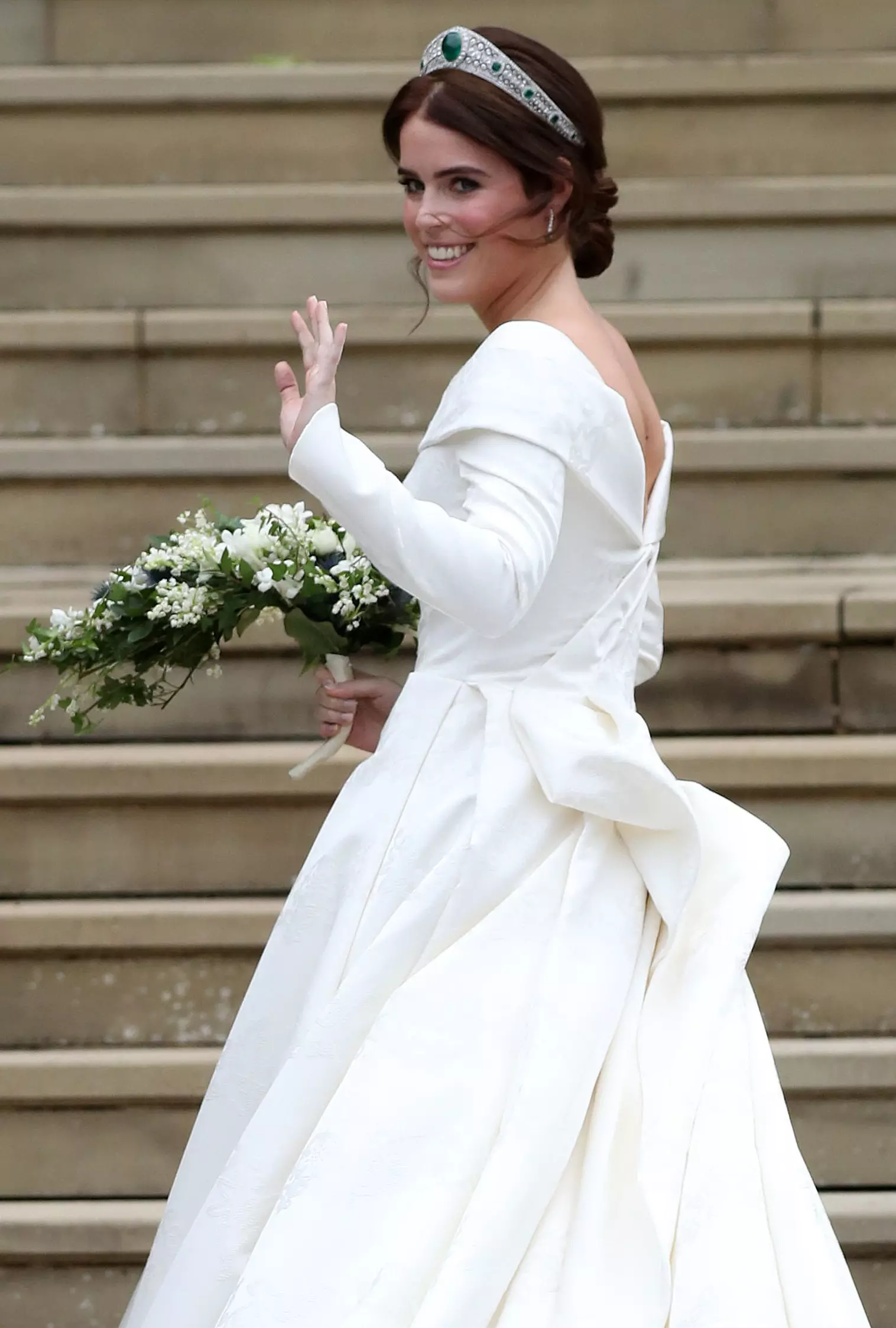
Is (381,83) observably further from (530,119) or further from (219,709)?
(530,119)

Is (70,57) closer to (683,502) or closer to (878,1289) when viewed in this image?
(683,502)

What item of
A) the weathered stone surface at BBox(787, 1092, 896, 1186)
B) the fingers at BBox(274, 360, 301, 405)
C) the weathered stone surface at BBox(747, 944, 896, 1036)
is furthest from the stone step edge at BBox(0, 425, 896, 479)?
the fingers at BBox(274, 360, 301, 405)

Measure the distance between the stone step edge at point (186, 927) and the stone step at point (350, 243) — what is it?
1.75 metres

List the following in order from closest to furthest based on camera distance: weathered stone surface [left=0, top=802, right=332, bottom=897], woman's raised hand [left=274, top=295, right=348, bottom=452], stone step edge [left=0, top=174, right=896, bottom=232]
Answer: woman's raised hand [left=274, top=295, right=348, bottom=452] → weathered stone surface [left=0, top=802, right=332, bottom=897] → stone step edge [left=0, top=174, right=896, bottom=232]

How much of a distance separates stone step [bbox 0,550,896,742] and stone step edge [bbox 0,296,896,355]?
719 mm

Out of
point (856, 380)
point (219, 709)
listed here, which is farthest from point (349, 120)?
point (219, 709)

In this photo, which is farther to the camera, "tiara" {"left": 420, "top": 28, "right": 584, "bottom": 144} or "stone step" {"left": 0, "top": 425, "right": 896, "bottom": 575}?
"stone step" {"left": 0, "top": 425, "right": 896, "bottom": 575}

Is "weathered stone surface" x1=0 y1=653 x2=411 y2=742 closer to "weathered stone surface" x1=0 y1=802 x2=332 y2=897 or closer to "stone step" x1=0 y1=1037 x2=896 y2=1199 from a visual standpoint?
"weathered stone surface" x1=0 y1=802 x2=332 y2=897

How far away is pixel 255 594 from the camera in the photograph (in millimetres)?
2250

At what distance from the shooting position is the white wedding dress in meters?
1.86

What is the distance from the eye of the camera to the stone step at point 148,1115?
3400 mm

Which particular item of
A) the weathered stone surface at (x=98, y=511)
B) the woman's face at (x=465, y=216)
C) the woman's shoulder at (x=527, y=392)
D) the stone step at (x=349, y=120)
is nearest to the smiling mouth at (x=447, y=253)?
the woman's face at (x=465, y=216)

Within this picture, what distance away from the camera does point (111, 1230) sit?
330 centimetres

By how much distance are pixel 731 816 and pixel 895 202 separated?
2.82 metres
